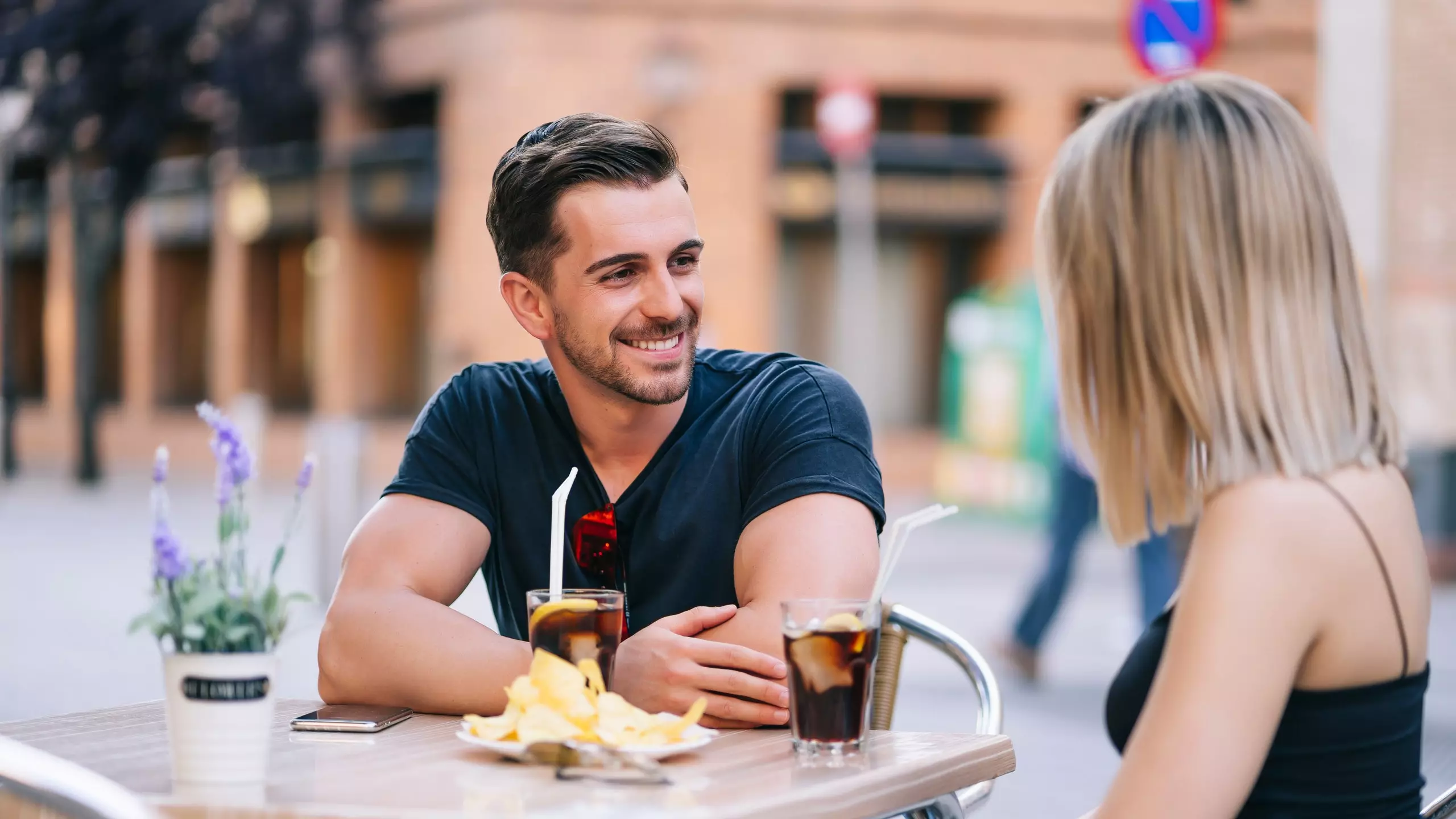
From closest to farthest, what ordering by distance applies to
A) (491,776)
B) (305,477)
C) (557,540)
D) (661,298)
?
(305,477), (491,776), (557,540), (661,298)

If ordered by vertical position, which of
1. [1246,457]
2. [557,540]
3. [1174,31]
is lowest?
[557,540]

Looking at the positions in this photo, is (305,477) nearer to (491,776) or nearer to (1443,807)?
(491,776)

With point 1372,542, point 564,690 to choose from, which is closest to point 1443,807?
point 1372,542

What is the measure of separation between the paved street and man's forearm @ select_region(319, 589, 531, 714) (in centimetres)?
34

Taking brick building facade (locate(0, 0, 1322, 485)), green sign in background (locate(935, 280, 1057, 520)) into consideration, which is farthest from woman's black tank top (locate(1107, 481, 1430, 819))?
brick building facade (locate(0, 0, 1322, 485))

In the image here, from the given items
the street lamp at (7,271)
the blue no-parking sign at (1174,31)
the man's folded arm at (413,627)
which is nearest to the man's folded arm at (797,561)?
the man's folded arm at (413,627)

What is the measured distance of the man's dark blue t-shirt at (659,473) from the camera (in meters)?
2.91

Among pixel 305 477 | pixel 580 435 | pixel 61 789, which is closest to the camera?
pixel 61 789

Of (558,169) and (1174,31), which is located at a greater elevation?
(1174,31)

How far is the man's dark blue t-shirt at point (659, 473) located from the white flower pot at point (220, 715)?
3.36 ft

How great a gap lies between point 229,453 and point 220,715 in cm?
28

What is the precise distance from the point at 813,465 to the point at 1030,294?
13.6 metres

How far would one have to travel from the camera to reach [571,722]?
2094 mm

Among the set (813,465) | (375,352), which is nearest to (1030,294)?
(375,352)
